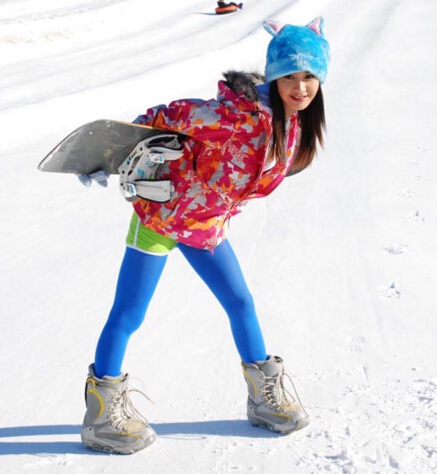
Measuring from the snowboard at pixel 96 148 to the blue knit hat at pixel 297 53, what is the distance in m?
0.43

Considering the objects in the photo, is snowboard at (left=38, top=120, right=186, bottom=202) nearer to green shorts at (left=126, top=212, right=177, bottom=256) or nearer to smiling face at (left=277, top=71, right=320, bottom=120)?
green shorts at (left=126, top=212, right=177, bottom=256)

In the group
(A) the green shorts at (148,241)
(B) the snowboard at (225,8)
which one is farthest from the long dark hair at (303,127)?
(B) the snowboard at (225,8)

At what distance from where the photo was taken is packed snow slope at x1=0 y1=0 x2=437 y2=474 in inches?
98.3

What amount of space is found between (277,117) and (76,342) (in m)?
1.36

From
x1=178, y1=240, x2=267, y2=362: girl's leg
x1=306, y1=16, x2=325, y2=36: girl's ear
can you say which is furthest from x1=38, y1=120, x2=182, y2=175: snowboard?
x1=306, y1=16, x2=325, y2=36: girl's ear

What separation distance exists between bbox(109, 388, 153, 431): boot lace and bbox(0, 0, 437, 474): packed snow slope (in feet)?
0.34

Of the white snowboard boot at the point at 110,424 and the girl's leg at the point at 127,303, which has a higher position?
the girl's leg at the point at 127,303

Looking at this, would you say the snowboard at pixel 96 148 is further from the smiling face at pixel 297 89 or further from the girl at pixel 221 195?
the smiling face at pixel 297 89

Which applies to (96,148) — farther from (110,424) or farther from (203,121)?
(110,424)

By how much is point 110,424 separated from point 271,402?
51 centimetres

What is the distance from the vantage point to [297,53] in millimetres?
2303

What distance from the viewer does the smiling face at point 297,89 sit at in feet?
7.57

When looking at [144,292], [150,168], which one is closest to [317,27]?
[150,168]

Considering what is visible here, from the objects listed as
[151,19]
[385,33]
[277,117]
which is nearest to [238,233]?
[277,117]
